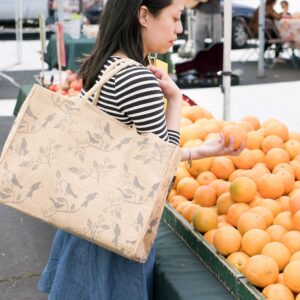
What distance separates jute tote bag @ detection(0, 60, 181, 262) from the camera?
1.72 metres

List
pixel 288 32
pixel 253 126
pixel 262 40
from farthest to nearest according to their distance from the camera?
pixel 288 32
pixel 262 40
pixel 253 126

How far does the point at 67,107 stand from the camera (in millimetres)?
1836

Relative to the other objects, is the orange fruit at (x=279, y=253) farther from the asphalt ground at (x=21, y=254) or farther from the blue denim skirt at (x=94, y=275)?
the asphalt ground at (x=21, y=254)

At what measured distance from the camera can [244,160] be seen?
2844 millimetres

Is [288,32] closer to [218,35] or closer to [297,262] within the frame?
[218,35]

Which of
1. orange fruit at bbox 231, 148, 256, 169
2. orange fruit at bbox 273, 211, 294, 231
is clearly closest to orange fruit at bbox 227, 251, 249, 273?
orange fruit at bbox 273, 211, 294, 231

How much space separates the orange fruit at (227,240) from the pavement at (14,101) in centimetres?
156

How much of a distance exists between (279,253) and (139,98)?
0.76 metres

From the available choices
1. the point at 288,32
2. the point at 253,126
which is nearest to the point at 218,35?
the point at 288,32

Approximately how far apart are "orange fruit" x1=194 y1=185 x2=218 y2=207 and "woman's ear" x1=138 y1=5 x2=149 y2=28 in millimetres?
935

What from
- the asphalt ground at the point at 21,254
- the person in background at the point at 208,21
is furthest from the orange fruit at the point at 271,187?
the person in background at the point at 208,21

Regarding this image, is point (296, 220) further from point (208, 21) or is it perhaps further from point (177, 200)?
point (208, 21)

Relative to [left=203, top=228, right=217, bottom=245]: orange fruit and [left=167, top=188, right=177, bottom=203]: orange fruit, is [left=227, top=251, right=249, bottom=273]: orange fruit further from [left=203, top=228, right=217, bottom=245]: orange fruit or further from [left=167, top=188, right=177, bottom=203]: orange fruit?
[left=167, top=188, right=177, bottom=203]: orange fruit

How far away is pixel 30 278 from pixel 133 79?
2.21m
